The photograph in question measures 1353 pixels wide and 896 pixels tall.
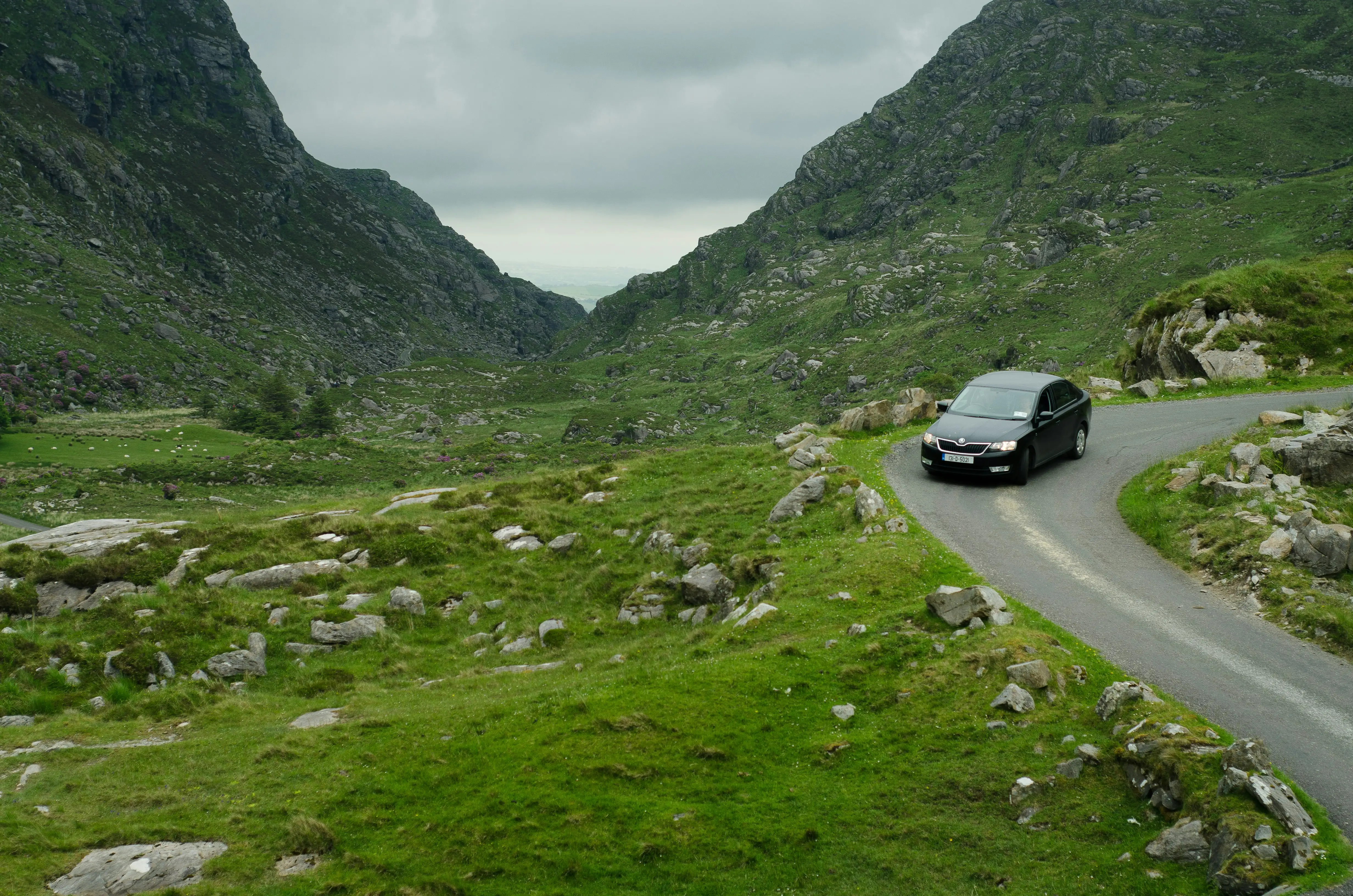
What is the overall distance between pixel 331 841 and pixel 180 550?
2038cm

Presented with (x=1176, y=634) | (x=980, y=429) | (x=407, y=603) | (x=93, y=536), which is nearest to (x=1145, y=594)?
(x=1176, y=634)

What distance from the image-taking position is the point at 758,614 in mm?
19047

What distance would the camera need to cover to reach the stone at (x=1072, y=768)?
11953 millimetres

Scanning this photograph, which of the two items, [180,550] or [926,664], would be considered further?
[180,550]

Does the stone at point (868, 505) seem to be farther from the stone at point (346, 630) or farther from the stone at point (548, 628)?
the stone at point (346, 630)

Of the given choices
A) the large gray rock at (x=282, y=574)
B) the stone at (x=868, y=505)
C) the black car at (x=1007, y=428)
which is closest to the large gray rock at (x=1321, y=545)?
the black car at (x=1007, y=428)

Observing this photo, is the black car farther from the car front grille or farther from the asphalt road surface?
the asphalt road surface

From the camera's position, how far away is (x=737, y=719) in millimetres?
15055

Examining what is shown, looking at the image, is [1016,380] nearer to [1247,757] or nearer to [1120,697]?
[1120,697]

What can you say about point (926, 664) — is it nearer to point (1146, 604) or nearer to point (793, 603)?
point (793, 603)

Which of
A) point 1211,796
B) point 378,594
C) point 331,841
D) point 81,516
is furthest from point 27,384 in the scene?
point 1211,796

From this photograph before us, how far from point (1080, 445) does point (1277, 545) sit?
11.7 metres

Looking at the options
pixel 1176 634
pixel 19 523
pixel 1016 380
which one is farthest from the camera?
pixel 19 523

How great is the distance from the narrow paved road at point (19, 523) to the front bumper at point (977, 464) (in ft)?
258
